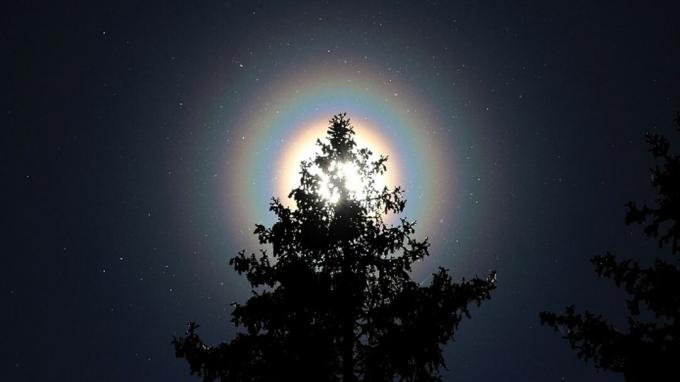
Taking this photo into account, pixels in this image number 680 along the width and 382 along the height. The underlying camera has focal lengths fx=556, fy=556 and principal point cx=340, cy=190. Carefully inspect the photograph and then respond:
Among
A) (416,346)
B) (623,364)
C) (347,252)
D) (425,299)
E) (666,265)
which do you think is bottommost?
(623,364)

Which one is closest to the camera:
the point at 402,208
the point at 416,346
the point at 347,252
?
the point at 416,346

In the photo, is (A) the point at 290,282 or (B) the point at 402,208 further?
(B) the point at 402,208

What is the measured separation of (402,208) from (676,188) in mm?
5708

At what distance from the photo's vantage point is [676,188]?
27.1 feet

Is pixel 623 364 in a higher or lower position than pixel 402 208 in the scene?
lower

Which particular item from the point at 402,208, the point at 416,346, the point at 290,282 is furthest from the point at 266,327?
the point at 402,208

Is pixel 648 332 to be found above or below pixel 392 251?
below

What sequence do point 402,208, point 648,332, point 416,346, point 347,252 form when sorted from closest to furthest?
point 648,332
point 416,346
point 347,252
point 402,208

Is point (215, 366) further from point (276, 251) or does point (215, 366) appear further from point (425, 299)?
point (425, 299)

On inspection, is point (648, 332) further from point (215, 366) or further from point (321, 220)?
point (215, 366)

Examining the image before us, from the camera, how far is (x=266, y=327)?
10992 millimetres

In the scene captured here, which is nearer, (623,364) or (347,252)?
(623,364)

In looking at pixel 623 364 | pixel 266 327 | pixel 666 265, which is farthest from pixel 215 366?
pixel 666 265

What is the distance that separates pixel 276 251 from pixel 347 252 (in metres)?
1.53
